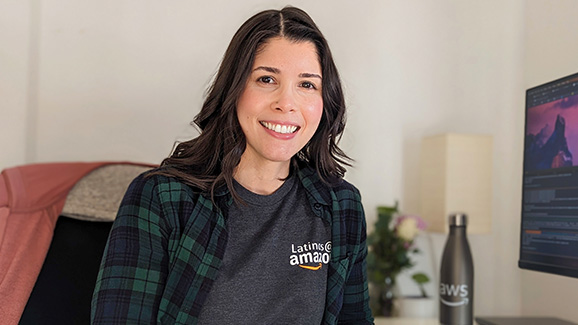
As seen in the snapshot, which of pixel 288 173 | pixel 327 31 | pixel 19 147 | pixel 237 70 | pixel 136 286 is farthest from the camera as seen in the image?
pixel 327 31

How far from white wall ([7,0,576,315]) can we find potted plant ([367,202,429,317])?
0.17 m

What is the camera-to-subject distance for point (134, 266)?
1.17 meters

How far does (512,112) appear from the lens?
2346mm

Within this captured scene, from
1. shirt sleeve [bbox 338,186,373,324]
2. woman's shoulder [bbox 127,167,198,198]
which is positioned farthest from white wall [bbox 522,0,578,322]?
woman's shoulder [bbox 127,167,198,198]

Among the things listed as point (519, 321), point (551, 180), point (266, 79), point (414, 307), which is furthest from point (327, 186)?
point (414, 307)

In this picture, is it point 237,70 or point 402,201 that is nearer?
point 237,70

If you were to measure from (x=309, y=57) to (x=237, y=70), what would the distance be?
0.16 metres

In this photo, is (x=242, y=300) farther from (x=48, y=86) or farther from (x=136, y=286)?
(x=48, y=86)

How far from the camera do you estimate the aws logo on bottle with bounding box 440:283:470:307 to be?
1.78 meters

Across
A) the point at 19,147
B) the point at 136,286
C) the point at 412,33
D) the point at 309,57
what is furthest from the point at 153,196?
the point at 412,33

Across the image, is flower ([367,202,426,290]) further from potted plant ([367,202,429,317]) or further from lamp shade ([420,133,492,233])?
lamp shade ([420,133,492,233])

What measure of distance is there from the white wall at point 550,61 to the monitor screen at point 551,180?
1.48 ft

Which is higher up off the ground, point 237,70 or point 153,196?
point 237,70

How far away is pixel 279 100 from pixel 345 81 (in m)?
1.08
